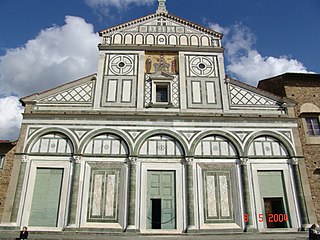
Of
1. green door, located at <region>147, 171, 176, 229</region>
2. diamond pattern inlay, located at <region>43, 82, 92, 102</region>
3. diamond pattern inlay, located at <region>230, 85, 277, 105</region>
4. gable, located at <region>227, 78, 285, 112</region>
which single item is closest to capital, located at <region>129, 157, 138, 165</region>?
green door, located at <region>147, 171, 176, 229</region>

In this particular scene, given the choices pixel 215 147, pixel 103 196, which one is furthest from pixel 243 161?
pixel 103 196

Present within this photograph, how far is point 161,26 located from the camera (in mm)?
18812

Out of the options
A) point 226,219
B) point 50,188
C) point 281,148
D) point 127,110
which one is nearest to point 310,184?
point 281,148

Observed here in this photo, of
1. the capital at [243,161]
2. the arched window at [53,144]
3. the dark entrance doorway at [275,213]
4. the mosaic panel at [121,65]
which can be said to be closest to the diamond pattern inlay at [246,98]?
the capital at [243,161]

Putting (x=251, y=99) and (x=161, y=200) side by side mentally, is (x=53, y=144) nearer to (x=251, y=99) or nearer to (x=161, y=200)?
(x=161, y=200)

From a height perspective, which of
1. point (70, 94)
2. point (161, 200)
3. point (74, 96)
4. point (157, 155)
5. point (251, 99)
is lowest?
point (161, 200)

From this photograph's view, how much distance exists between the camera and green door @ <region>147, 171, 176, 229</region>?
45.4 ft

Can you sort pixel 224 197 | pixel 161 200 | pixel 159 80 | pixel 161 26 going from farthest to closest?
A: pixel 161 26 < pixel 159 80 < pixel 224 197 < pixel 161 200

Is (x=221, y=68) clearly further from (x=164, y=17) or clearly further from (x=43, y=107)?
(x=43, y=107)

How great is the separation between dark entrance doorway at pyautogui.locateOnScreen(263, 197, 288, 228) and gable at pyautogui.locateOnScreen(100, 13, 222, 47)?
10.2 metres

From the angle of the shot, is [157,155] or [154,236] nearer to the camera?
[154,236]

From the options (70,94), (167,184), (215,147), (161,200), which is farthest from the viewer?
(70,94)

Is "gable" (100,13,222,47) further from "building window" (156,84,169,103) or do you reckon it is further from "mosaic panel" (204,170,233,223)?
"mosaic panel" (204,170,233,223)

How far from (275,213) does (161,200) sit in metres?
5.99
